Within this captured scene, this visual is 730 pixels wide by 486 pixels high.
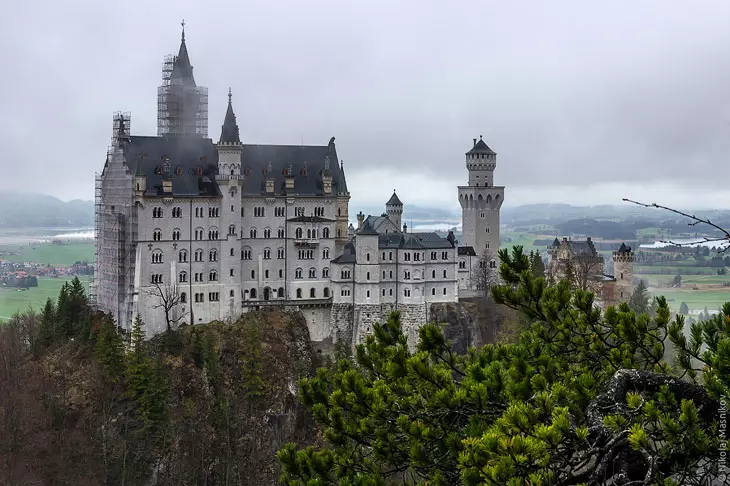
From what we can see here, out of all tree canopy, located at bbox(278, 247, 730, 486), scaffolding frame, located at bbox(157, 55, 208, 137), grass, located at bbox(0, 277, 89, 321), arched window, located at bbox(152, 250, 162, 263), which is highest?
Result: scaffolding frame, located at bbox(157, 55, 208, 137)

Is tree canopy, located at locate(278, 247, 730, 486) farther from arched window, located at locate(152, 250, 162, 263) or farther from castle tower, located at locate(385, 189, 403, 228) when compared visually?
castle tower, located at locate(385, 189, 403, 228)

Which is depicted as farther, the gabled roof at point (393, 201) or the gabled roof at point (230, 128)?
the gabled roof at point (393, 201)

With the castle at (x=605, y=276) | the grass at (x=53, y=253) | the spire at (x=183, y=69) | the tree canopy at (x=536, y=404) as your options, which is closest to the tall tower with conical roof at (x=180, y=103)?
the spire at (x=183, y=69)

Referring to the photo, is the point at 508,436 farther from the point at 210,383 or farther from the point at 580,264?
the point at 580,264

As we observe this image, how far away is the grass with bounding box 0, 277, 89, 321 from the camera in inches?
3622

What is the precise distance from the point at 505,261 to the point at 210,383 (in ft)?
167

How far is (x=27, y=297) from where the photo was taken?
97.9 m

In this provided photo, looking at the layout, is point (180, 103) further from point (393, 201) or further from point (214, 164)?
point (393, 201)

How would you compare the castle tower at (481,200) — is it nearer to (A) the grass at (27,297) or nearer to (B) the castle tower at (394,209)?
(B) the castle tower at (394,209)

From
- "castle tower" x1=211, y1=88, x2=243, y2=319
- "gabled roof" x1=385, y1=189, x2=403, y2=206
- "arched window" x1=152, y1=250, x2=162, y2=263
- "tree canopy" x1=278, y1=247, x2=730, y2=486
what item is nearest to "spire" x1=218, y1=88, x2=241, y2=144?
"castle tower" x1=211, y1=88, x2=243, y2=319

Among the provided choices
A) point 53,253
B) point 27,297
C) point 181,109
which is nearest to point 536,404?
point 181,109

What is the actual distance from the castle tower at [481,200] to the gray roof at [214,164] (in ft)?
51.0

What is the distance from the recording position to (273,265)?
78.4 meters

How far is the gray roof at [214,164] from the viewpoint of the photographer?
73.6 m
